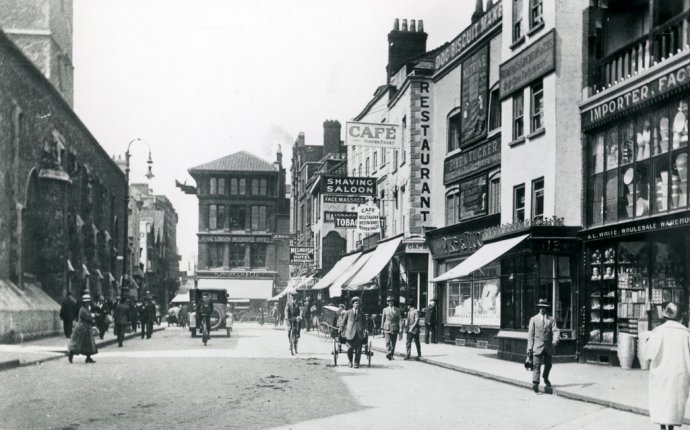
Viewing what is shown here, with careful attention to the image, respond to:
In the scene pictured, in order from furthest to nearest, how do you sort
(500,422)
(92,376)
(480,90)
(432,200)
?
(432,200) → (480,90) → (92,376) → (500,422)

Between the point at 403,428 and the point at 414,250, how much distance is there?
2188 centimetres

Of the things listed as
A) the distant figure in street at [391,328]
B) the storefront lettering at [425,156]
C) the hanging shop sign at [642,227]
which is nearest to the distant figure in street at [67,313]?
the distant figure in street at [391,328]

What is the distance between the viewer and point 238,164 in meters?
84.2

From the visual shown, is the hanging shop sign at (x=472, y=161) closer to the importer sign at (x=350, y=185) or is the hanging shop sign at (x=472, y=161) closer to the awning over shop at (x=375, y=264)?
the importer sign at (x=350, y=185)

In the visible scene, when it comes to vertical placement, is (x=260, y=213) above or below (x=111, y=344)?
above

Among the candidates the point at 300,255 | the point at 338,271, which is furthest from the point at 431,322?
the point at 300,255

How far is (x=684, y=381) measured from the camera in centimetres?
904

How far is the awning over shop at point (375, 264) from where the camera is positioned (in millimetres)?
32900

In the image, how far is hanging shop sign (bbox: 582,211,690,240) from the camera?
15438mm

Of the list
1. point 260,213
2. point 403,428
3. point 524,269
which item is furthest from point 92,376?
point 260,213

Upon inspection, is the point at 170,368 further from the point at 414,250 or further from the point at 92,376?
the point at 414,250

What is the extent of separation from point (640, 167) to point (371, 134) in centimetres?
1207

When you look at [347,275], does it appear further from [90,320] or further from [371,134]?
[90,320]

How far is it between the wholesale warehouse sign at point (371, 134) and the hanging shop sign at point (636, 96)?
9.34 metres
